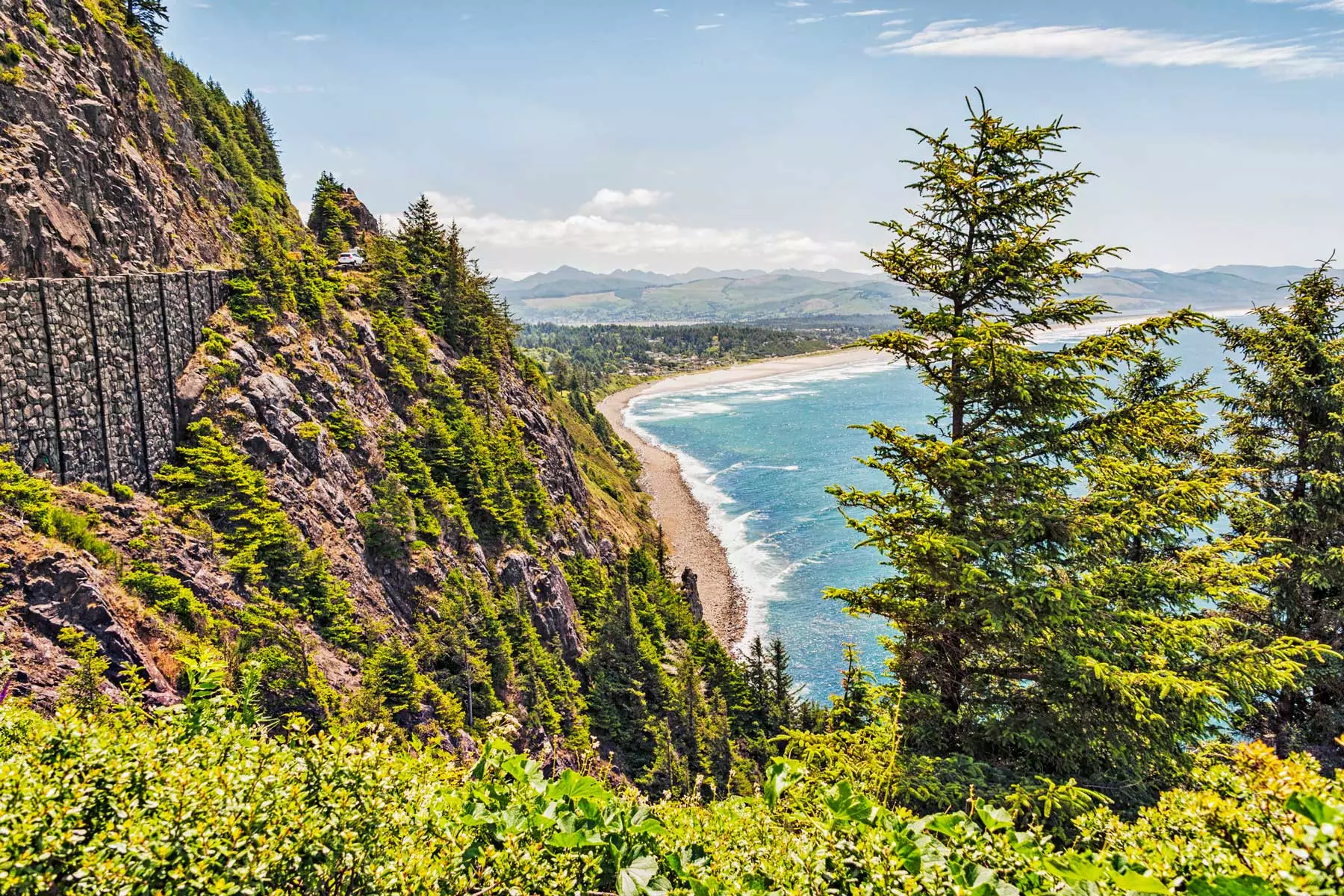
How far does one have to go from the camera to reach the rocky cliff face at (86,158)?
17.5m

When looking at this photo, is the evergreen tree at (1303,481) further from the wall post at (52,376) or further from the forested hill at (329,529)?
the wall post at (52,376)

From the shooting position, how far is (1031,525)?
10031mm

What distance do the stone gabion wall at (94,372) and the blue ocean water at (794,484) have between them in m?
21.4

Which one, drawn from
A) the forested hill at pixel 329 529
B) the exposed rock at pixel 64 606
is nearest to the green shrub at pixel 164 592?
the forested hill at pixel 329 529

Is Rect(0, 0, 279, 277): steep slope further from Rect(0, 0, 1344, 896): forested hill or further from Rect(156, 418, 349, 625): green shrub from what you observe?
Rect(156, 418, 349, 625): green shrub

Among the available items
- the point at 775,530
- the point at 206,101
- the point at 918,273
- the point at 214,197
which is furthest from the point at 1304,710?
the point at 206,101

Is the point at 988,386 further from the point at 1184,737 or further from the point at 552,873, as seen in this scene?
the point at 552,873

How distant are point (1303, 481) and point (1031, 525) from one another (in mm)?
11183

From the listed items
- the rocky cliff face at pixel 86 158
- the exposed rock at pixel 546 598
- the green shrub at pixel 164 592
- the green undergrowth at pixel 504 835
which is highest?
the rocky cliff face at pixel 86 158

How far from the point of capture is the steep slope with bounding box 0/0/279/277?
17578mm

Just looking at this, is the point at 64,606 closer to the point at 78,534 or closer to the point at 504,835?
the point at 78,534

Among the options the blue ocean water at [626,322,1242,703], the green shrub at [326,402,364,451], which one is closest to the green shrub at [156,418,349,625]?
the green shrub at [326,402,364,451]

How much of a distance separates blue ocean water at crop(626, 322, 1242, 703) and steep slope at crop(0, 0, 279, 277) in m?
24.4

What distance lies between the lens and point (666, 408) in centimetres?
16812
